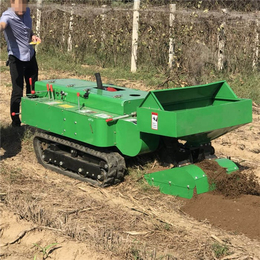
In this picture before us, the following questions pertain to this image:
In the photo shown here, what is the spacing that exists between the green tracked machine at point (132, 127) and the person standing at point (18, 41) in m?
1.10

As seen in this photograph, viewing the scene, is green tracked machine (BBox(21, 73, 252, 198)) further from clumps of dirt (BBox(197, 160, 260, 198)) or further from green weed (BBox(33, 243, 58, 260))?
green weed (BBox(33, 243, 58, 260))

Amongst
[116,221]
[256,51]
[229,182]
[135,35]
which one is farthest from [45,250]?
[135,35]

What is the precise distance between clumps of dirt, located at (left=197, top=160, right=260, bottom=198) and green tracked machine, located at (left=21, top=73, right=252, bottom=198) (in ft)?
0.33

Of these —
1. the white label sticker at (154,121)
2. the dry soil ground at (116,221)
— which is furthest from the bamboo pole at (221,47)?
the white label sticker at (154,121)

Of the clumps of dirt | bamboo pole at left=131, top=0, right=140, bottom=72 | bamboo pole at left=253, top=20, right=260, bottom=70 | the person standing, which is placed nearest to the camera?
the clumps of dirt

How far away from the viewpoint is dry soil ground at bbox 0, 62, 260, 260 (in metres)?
4.09

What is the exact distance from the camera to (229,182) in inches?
208

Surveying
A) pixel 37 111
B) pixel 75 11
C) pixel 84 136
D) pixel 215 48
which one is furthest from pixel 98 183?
pixel 75 11

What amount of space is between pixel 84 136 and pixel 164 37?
646 centimetres

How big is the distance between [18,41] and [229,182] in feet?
11.9

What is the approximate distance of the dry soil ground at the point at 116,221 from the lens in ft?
13.4

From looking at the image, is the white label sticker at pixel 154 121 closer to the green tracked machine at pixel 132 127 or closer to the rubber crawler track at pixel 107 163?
the green tracked machine at pixel 132 127

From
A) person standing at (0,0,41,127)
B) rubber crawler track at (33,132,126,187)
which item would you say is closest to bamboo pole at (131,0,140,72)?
person standing at (0,0,41,127)

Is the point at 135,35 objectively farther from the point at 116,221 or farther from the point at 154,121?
the point at 116,221
